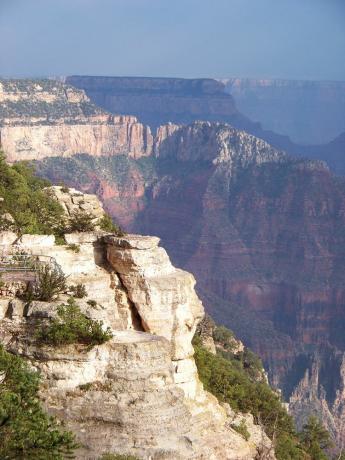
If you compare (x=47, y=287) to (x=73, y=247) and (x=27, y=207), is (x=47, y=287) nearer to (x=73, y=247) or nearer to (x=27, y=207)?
(x=73, y=247)

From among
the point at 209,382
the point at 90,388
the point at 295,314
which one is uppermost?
the point at 90,388

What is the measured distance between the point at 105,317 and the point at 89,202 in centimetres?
1424

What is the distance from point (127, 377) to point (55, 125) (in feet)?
386

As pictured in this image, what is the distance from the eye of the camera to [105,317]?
24062 millimetres

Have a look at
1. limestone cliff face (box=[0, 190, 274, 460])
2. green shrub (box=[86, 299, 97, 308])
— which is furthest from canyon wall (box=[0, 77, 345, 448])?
green shrub (box=[86, 299, 97, 308])

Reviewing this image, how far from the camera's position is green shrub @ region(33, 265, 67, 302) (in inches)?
928

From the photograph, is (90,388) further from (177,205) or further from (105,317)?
(177,205)

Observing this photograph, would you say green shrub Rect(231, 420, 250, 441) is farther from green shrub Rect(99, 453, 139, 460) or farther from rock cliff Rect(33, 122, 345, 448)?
rock cliff Rect(33, 122, 345, 448)

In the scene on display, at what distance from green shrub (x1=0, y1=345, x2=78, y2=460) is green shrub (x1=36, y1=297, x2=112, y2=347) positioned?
147cm

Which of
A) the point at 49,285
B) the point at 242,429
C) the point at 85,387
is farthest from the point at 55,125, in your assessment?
the point at 85,387

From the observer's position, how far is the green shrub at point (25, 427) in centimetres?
1898

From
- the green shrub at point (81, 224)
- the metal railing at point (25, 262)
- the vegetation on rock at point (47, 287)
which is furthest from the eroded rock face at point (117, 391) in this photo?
the green shrub at point (81, 224)

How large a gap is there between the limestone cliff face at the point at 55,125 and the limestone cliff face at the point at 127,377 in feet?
321

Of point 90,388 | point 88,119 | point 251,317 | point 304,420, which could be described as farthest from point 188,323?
point 88,119
